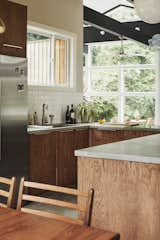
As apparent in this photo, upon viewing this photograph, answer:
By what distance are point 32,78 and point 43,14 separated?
98 centimetres

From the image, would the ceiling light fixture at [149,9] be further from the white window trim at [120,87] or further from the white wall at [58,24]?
the white window trim at [120,87]

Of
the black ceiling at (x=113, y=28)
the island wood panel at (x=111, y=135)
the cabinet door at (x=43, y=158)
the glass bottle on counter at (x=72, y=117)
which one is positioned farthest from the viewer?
the black ceiling at (x=113, y=28)

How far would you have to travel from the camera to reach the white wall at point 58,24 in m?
5.64

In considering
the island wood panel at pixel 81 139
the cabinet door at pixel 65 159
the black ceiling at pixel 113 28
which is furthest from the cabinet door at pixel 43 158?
the black ceiling at pixel 113 28

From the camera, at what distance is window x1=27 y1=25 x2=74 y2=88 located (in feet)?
19.5

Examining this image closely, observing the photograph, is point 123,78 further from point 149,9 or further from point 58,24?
point 149,9

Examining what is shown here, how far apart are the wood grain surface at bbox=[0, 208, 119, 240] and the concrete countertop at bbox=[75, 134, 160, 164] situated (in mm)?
1002

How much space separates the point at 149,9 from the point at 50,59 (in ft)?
11.2

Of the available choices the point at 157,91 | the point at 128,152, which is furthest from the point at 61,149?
the point at 157,91

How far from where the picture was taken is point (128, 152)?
270 cm

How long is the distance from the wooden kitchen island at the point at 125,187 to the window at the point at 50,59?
3290 mm

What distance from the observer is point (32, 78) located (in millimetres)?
5996

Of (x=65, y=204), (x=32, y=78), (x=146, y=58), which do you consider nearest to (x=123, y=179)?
(x=65, y=204)

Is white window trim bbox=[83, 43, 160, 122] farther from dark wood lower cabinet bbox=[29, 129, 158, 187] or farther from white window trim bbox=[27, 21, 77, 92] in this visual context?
dark wood lower cabinet bbox=[29, 129, 158, 187]
